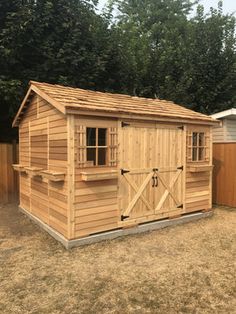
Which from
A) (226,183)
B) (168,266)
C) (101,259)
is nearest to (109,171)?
(101,259)

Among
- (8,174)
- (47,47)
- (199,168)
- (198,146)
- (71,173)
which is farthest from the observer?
(47,47)

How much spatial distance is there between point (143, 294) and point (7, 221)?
4728 mm

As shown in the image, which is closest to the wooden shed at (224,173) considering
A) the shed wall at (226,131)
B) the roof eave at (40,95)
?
the shed wall at (226,131)

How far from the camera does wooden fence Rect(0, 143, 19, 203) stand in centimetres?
890

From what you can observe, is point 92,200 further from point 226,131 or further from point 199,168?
point 226,131

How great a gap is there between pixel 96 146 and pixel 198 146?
3086mm

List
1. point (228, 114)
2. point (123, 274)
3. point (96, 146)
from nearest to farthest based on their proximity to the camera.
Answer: point (123, 274) → point (96, 146) → point (228, 114)

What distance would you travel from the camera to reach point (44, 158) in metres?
6.22

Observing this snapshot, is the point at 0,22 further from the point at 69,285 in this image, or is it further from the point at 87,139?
the point at 69,285

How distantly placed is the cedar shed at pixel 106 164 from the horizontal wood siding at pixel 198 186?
26mm

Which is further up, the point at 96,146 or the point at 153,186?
the point at 96,146

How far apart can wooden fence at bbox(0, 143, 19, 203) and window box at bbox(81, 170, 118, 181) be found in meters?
4.76

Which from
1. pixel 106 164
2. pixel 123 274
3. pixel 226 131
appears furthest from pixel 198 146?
pixel 123 274

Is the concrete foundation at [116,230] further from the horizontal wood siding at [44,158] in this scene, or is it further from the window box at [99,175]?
the window box at [99,175]
